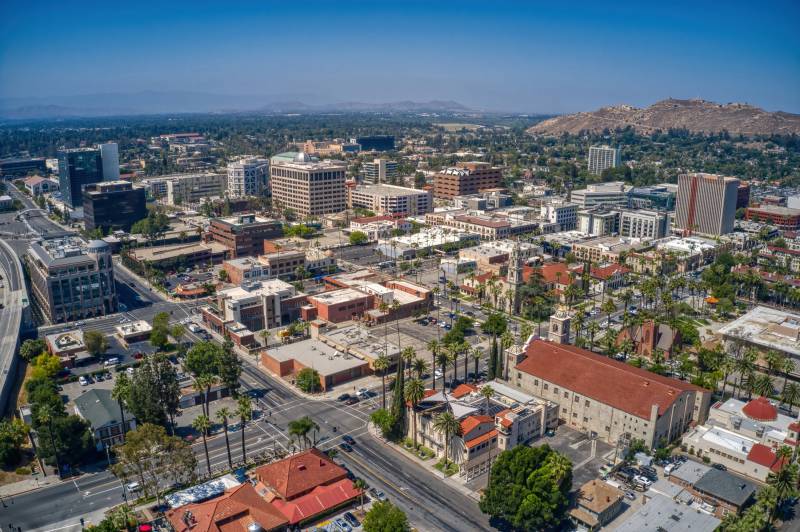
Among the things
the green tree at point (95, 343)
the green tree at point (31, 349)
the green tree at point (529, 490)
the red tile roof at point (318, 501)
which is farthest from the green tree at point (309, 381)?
the green tree at point (31, 349)

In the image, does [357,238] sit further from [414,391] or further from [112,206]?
[414,391]

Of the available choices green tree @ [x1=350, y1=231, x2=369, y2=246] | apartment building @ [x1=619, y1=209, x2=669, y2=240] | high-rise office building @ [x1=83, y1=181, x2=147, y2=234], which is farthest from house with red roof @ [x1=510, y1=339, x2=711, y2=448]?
high-rise office building @ [x1=83, y1=181, x2=147, y2=234]

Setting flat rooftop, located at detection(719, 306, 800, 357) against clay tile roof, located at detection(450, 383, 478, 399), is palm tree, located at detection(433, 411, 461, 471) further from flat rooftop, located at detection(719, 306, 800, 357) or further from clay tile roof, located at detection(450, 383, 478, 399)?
flat rooftop, located at detection(719, 306, 800, 357)

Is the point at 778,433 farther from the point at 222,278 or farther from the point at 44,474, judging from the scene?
the point at 222,278

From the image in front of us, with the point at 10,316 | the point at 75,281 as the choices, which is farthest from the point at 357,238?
the point at 10,316

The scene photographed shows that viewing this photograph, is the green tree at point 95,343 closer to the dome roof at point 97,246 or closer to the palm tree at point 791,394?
the dome roof at point 97,246

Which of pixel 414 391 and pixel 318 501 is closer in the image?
pixel 318 501
